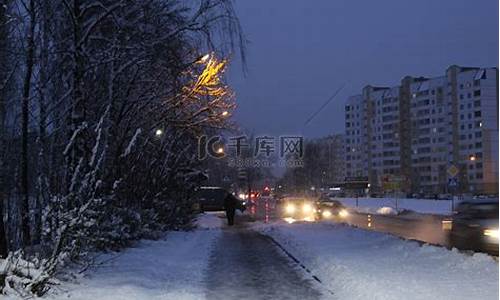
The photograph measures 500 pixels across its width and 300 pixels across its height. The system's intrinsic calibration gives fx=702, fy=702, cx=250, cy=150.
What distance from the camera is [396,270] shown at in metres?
12.8

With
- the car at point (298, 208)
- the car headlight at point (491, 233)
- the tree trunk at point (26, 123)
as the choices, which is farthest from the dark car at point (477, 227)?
the car at point (298, 208)

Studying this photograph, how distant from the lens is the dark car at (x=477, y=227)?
17625 mm

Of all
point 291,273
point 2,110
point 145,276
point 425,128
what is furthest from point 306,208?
point 425,128

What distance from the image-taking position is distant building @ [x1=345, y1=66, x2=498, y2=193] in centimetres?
12471

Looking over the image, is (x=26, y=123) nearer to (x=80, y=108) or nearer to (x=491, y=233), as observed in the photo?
(x=80, y=108)

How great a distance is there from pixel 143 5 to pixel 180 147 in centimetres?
1215

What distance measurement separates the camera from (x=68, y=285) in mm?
10711

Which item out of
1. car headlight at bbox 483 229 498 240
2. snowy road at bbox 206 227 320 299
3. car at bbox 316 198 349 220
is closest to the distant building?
car at bbox 316 198 349 220

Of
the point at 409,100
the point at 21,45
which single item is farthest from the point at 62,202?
the point at 409,100

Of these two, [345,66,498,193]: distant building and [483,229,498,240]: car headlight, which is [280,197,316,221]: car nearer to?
[483,229,498,240]: car headlight

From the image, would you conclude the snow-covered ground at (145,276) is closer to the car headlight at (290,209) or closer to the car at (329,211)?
the car at (329,211)

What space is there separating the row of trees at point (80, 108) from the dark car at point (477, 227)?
7503 millimetres

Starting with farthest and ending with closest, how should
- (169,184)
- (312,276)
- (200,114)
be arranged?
(169,184)
(200,114)
(312,276)

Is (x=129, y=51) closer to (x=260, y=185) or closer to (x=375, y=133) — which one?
(x=260, y=185)
